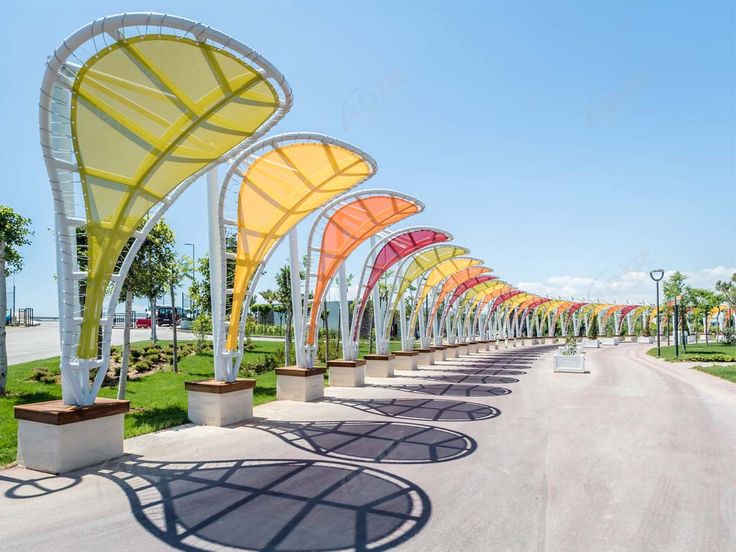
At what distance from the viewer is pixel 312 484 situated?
6.11 m

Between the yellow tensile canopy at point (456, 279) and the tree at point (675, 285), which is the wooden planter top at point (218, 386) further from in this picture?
the tree at point (675, 285)

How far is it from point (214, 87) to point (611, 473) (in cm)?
738

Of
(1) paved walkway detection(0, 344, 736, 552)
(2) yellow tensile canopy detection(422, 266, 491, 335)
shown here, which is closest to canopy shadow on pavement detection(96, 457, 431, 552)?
(1) paved walkway detection(0, 344, 736, 552)

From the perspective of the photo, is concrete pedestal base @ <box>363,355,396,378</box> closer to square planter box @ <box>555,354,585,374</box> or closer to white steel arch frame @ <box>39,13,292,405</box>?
square planter box @ <box>555,354,585,374</box>

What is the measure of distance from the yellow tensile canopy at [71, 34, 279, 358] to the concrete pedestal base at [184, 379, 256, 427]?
2.80m

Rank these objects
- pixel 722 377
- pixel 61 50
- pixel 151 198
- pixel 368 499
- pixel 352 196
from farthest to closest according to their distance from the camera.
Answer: pixel 722 377 < pixel 352 196 < pixel 151 198 < pixel 61 50 < pixel 368 499

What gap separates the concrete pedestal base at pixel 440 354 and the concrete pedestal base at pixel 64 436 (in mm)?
21160

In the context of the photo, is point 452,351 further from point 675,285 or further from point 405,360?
point 675,285

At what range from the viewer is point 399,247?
19.8 metres

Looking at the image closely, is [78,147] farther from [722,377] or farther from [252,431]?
[722,377]

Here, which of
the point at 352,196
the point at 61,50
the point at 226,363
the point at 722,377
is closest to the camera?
the point at 61,50

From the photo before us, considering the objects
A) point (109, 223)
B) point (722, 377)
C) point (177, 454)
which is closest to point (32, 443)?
point (177, 454)

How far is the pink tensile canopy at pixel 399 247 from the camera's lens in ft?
61.5

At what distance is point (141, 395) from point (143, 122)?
8443 mm
